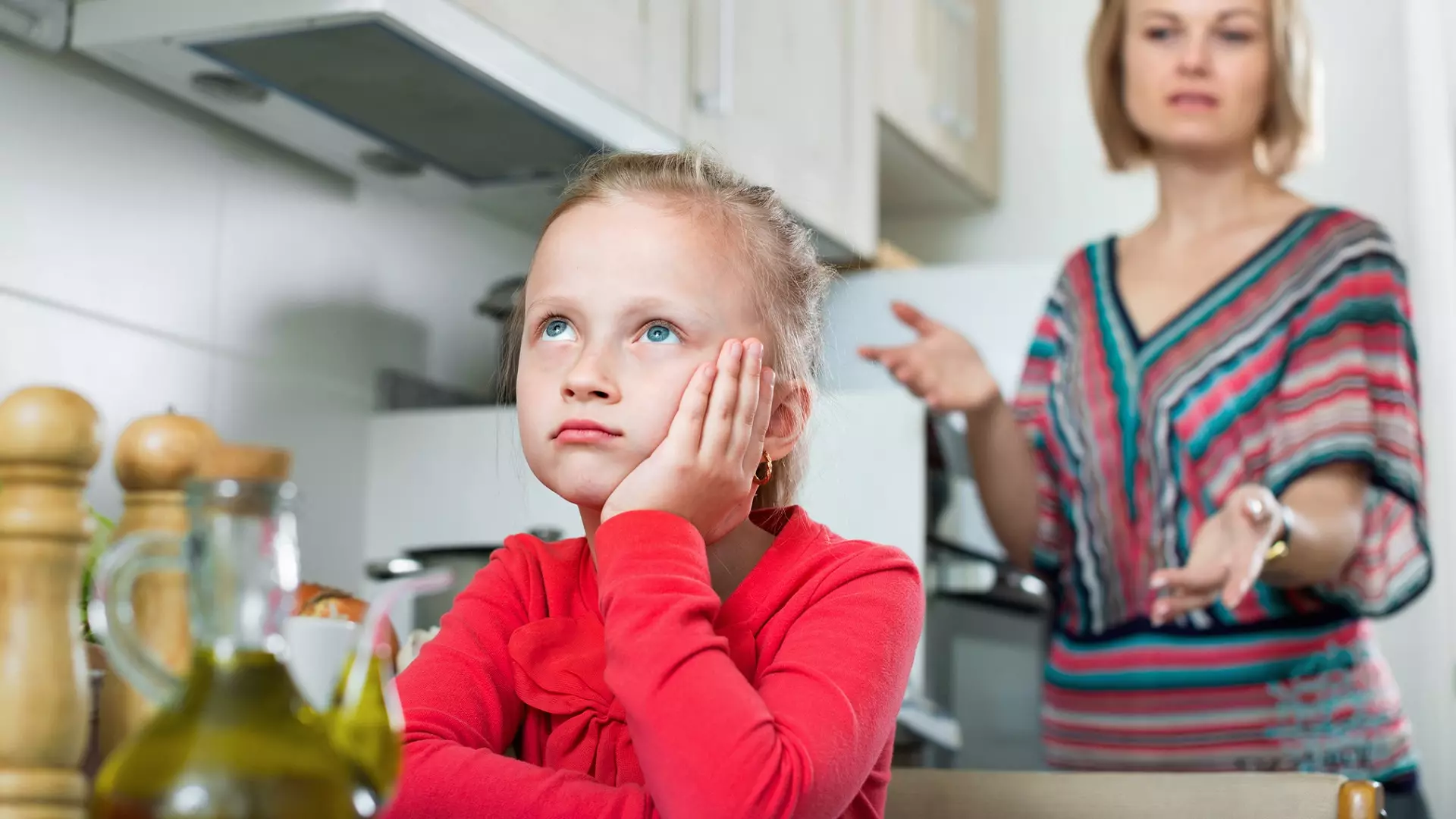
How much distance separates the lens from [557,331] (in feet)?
2.59

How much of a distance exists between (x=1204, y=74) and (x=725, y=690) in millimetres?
1341

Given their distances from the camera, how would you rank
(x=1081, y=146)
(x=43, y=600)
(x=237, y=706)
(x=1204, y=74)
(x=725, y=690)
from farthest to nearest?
(x=1081, y=146) < (x=1204, y=74) < (x=725, y=690) < (x=43, y=600) < (x=237, y=706)

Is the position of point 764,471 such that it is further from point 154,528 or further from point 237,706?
point 237,706

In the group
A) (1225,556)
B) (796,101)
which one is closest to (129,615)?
(1225,556)

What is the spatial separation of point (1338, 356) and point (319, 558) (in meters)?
1.15

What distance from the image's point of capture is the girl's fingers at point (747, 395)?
731 mm

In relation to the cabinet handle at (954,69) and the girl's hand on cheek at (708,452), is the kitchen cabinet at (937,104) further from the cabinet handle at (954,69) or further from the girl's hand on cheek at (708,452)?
the girl's hand on cheek at (708,452)

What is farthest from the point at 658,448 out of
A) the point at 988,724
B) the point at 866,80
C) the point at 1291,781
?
the point at 988,724

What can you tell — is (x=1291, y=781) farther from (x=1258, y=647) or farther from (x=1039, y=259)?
(x=1039, y=259)

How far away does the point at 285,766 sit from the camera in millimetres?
368

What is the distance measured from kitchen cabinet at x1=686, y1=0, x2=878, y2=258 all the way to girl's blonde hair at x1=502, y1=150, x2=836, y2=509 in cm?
86

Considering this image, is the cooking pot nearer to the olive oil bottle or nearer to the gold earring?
the gold earring

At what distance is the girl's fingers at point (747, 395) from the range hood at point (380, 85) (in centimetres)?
66

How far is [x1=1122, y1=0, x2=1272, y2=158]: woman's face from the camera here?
5.66 feet
